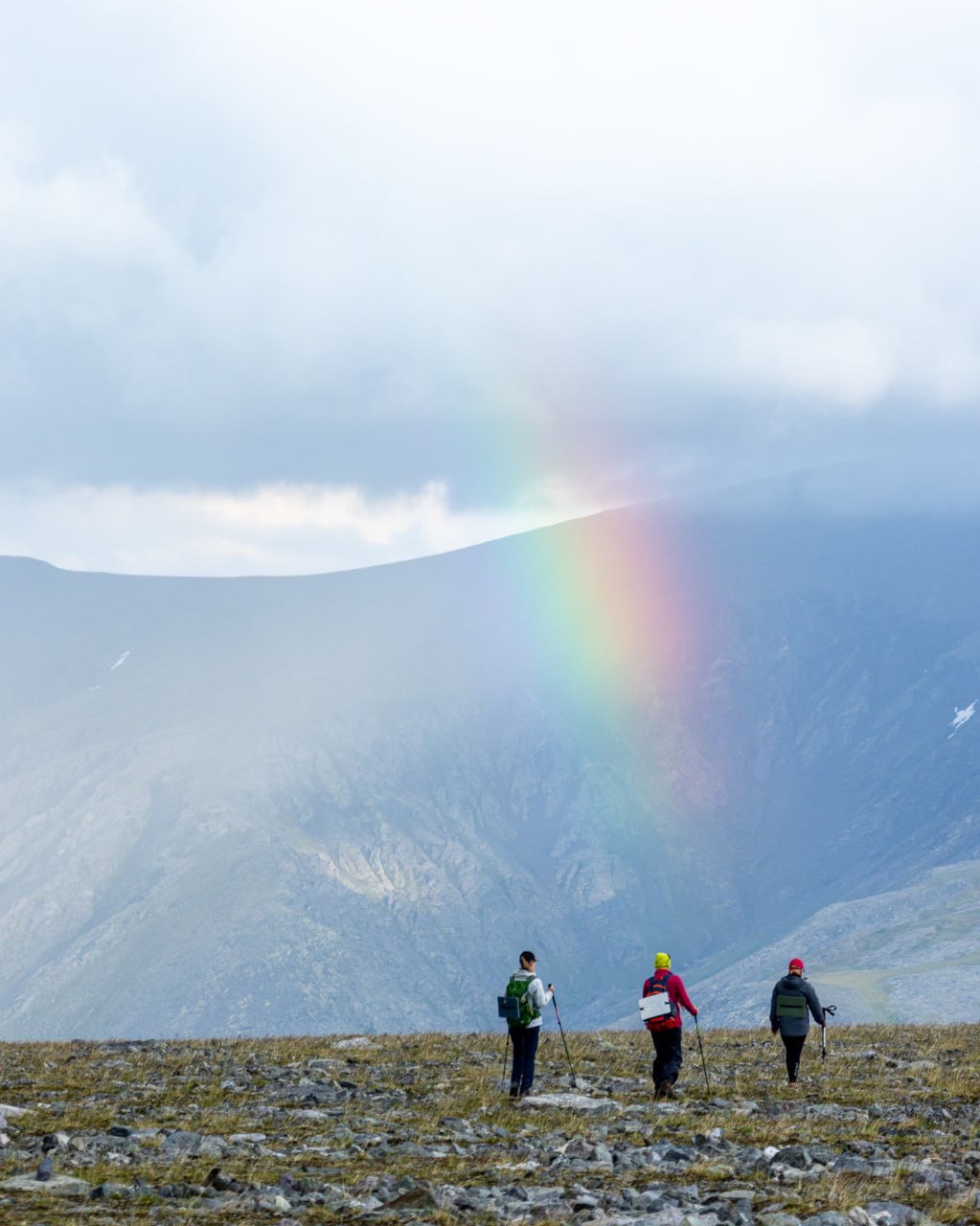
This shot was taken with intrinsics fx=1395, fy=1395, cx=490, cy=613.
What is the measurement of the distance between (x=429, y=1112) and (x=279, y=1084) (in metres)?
5.39

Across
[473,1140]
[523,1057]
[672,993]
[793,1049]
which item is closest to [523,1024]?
[523,1057]

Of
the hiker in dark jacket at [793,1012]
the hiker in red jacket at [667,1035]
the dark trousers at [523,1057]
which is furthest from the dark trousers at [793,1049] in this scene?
the dark trousers at [523,1057]

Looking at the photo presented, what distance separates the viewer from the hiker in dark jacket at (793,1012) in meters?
28.6

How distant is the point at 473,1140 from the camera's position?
19781 mm

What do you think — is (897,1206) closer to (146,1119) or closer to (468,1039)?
(146,1119)

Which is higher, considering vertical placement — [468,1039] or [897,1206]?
[468,1039]

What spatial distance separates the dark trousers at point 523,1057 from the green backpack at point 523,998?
0.21 m

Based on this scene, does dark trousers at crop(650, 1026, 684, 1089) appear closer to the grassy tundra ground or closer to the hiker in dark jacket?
the grassy tundra ground

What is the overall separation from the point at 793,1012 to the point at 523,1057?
6404 millimetres

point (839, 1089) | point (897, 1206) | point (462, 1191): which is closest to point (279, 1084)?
point (839, 1089)

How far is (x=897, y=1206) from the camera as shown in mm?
14062

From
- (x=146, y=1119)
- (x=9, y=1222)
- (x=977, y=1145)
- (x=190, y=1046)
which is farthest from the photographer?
(x=190, y=1046)

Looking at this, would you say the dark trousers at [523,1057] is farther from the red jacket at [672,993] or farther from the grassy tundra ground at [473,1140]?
the red jacket at [672,993]

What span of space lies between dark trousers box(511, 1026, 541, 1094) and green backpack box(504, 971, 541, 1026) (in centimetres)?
21
